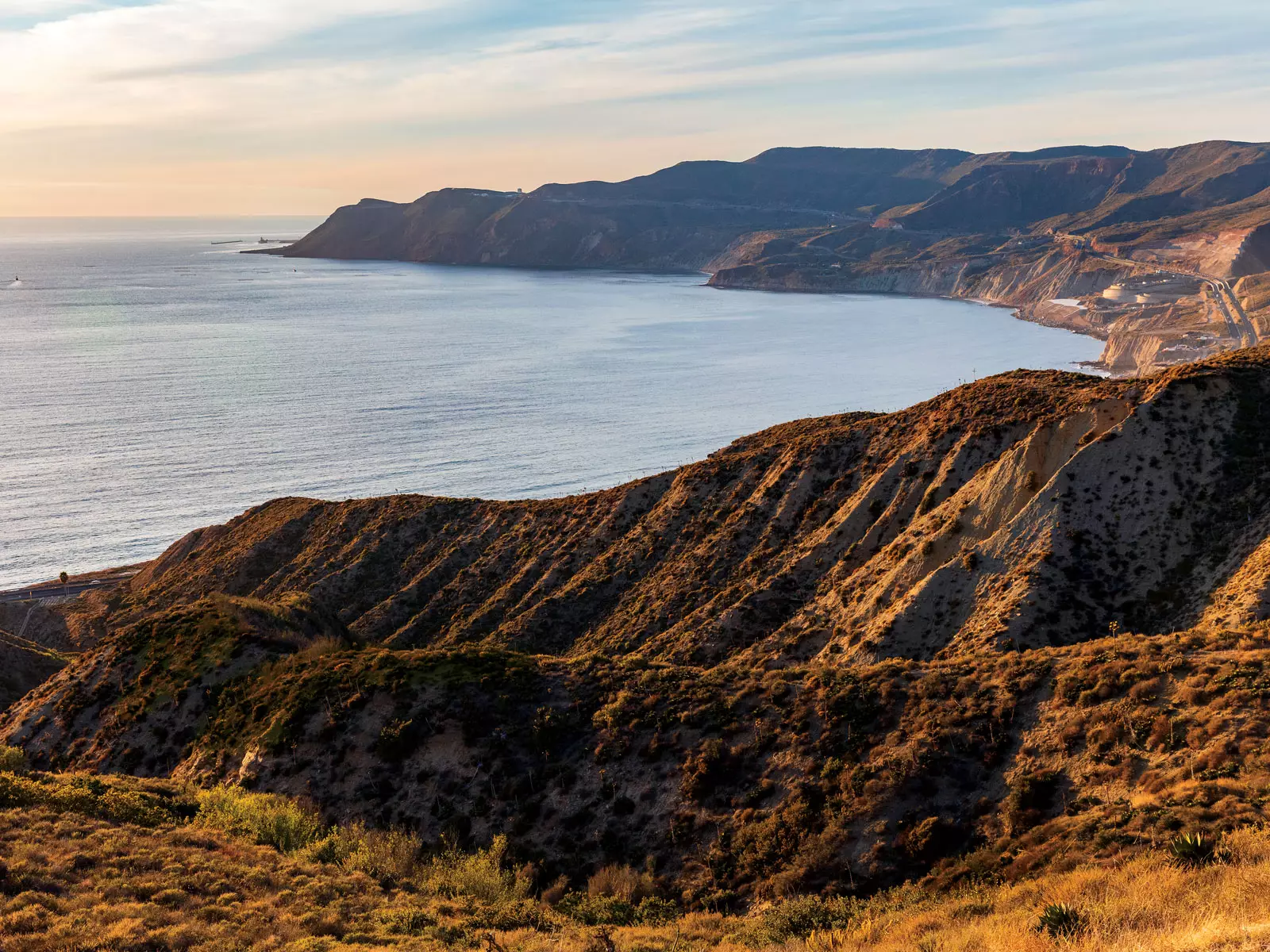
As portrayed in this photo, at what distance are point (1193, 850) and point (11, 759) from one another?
3840 cm

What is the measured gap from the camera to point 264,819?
27703 millimetres

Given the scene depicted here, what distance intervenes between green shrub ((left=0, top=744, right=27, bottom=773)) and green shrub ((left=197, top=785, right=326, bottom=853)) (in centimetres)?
913

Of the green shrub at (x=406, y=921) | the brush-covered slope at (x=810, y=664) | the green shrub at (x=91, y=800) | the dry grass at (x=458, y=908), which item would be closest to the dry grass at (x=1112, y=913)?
the dry grass at (x=458, y=908)

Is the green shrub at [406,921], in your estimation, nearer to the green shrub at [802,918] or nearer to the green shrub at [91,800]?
the green shrub at [802,918]

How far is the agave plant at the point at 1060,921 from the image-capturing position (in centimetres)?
1645

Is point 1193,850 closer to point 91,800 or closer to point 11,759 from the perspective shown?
point 91,800

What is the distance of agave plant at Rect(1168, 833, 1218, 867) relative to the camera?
18438 millimetres

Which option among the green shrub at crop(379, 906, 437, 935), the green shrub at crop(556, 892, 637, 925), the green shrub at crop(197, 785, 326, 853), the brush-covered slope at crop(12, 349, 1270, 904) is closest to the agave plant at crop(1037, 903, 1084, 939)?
the brush-covered slope at crop(12, 349, 1270, 904)

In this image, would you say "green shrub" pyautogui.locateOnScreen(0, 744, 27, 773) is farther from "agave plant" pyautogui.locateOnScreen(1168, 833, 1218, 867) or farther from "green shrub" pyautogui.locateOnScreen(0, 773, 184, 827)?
"agave plant" pyautogui.locateOnScreen(1168, 833, 1218, 867)

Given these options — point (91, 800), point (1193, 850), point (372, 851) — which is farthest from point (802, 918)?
point (91, 800)

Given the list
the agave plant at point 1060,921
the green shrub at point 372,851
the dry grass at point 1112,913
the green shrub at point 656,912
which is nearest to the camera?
the dry grass at point 1112,913

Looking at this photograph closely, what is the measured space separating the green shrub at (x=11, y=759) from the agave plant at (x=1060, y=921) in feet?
109

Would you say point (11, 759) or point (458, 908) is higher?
point (458, 908)

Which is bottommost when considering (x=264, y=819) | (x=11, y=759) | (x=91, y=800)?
(x=11, y=759)
